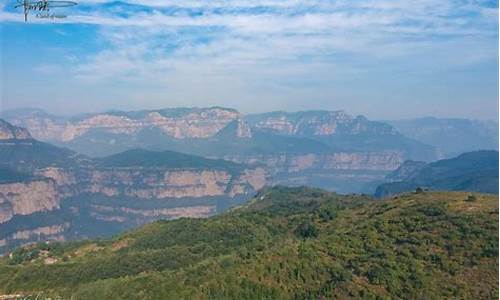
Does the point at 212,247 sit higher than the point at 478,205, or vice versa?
the point at 478,205

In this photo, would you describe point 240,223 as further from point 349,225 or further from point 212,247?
point 349,225

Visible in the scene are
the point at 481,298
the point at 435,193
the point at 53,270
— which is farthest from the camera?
the point at 435,193

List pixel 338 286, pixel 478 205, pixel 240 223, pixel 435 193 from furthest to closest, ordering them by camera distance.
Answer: pixel 240 223
pixel 435 193
pixel 478 205
pixel 338 286

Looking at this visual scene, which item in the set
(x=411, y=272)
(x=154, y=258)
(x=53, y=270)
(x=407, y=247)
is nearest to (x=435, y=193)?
(x=407, y=247)

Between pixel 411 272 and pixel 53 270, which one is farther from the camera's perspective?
pixel 53 270

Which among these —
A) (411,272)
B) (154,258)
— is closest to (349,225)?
(411,272)

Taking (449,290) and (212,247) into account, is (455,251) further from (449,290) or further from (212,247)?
(212,247)
